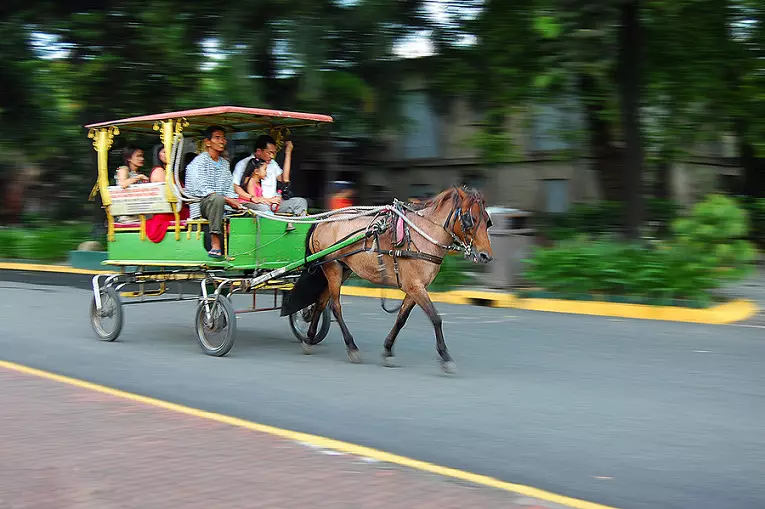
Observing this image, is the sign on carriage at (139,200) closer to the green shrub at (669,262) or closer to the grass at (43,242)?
the green shrub at (669,262)

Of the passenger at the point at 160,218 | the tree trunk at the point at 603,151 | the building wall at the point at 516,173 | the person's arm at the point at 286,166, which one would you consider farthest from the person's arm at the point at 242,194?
the building wall at the point at 516,173

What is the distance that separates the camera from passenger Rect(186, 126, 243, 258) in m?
10.2

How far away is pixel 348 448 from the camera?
6.42 meters

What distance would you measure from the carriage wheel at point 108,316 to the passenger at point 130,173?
34.3 inches

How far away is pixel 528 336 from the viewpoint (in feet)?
39.2

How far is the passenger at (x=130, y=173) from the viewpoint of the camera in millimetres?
11398

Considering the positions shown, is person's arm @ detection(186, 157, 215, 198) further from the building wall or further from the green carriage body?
the building wall

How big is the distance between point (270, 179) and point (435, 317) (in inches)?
116

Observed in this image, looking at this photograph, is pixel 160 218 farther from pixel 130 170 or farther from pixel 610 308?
pixel 610 308

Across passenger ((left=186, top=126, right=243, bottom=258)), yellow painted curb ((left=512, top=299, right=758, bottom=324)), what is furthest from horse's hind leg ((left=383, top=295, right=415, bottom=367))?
yellow painted curb ((left=512, top=299, right=758, bottom=324))

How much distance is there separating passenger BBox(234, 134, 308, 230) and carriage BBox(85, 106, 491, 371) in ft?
0.71

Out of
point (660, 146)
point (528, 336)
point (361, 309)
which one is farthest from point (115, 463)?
point (660, 146)

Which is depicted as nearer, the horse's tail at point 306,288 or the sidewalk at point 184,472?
the sidewalk at point 184,472

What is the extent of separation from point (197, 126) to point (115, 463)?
6.07m
